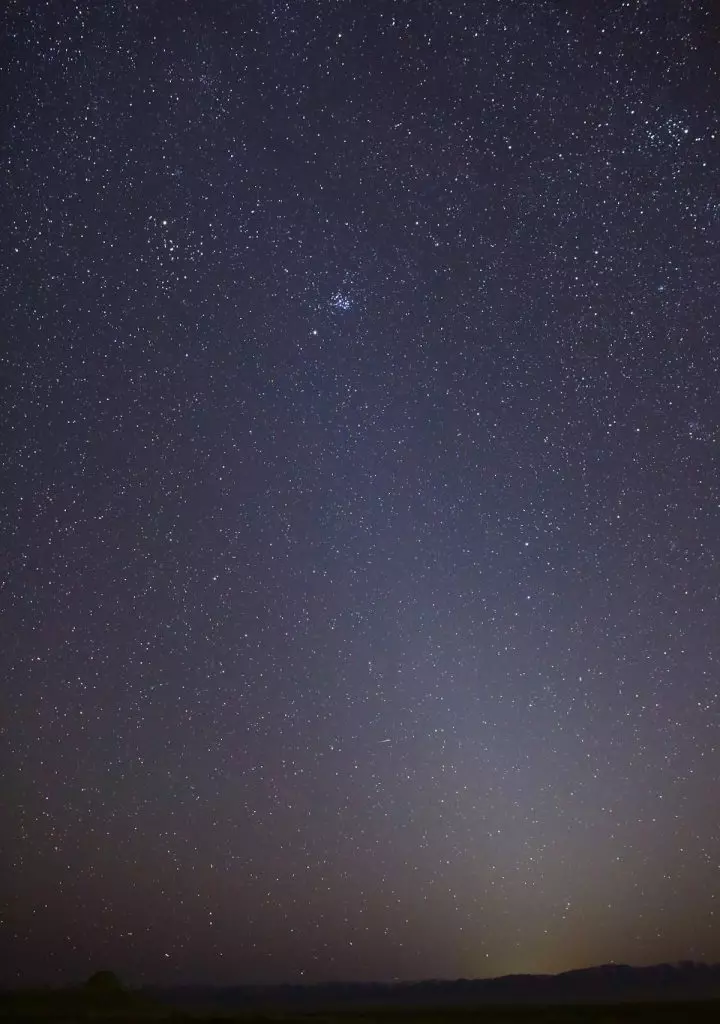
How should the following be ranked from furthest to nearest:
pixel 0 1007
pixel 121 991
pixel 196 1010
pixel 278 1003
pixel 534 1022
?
pixel 278 1003 → pixel 121 991 → pixel 196 1010 → pixel 0 1007 → pixel 534 1022

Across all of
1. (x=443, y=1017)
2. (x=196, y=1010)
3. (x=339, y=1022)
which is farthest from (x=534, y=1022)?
(x=196, y=1010)

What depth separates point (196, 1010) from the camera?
13.5 metres

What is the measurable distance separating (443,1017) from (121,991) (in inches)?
252

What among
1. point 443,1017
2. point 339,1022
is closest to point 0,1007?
point 339,1022

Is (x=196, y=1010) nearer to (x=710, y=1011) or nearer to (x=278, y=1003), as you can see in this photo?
(x=278, y=1003)

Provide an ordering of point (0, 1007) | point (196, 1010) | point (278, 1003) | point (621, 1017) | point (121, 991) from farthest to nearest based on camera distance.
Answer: point (278, 1003) < point (121, 991) < point (196, 1010) < point (0, 1007) < point (621, 1017)

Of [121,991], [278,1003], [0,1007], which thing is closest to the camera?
[0,1007]

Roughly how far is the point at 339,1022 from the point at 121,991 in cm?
557

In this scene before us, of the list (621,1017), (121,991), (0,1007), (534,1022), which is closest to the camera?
(534,1022)

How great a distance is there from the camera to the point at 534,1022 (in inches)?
428

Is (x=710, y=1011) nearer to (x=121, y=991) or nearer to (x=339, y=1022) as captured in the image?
(x=339, y=1022)

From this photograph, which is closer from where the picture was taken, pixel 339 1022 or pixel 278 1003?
pixel 339 1022

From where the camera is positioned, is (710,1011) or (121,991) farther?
(121,991)

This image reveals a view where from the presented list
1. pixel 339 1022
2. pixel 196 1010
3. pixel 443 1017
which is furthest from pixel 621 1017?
pixel 196 1010
